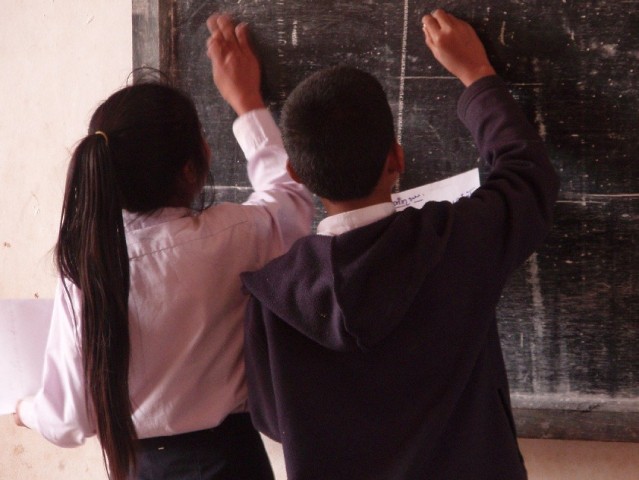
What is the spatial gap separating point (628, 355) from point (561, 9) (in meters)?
0.51

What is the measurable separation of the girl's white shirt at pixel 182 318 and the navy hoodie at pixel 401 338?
0.24 feet

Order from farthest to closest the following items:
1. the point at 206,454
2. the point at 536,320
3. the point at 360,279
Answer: the point at 536,320
the point at 206,454
the point at 360,279

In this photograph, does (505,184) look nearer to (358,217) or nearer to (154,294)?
(358,217)

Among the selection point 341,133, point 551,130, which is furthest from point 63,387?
point 551,130

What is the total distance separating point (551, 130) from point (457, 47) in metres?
0.18

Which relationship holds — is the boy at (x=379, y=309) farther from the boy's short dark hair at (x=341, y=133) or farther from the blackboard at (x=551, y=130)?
the blackboard at (x=551, y=130)

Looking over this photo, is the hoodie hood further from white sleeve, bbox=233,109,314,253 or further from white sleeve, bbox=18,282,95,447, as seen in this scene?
white sleeve, bbox=18,282,95,447

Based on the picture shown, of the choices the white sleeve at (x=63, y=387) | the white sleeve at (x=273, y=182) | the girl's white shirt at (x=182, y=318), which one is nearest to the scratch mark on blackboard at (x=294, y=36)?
the white sleeve at (x=273, y=182)

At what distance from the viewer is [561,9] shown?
3.29 ft

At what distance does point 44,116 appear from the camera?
1491 millimetres

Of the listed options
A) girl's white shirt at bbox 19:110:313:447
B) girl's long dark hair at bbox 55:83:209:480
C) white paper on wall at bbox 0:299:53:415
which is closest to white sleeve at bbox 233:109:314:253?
girl's white shirt at bbox 19:110:313:447

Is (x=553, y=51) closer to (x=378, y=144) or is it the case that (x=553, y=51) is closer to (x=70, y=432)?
(x=378, y=144)

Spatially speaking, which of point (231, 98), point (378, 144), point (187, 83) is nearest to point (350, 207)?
point (378, 144)

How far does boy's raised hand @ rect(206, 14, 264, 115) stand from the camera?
1.12 m
